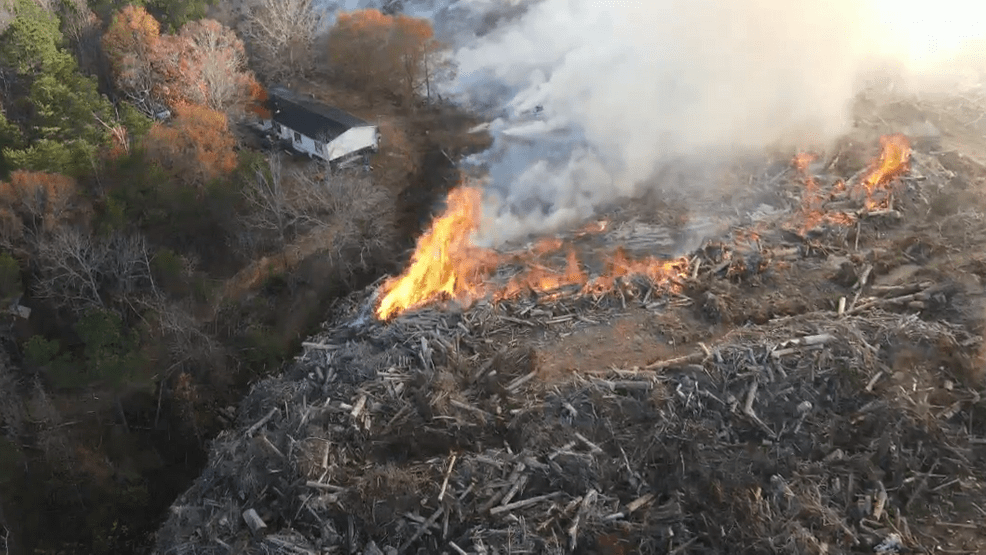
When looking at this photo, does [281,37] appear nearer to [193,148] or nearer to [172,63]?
[172,63]

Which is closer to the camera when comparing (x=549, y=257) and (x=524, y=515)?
(x=524, y=515)

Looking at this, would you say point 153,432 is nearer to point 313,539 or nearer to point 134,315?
point 134,315

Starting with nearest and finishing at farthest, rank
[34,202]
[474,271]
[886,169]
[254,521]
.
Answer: [254,521], [474,271], [34,202], [886,169]

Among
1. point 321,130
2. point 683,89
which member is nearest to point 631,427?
point 683,89

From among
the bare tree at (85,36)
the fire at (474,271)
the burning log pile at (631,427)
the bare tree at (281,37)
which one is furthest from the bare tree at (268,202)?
the bare tree at (85,36)

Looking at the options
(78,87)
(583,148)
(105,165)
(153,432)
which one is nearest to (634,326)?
(583,148)

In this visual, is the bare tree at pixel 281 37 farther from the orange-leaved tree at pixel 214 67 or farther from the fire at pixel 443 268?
the fire at pixel 443 268
